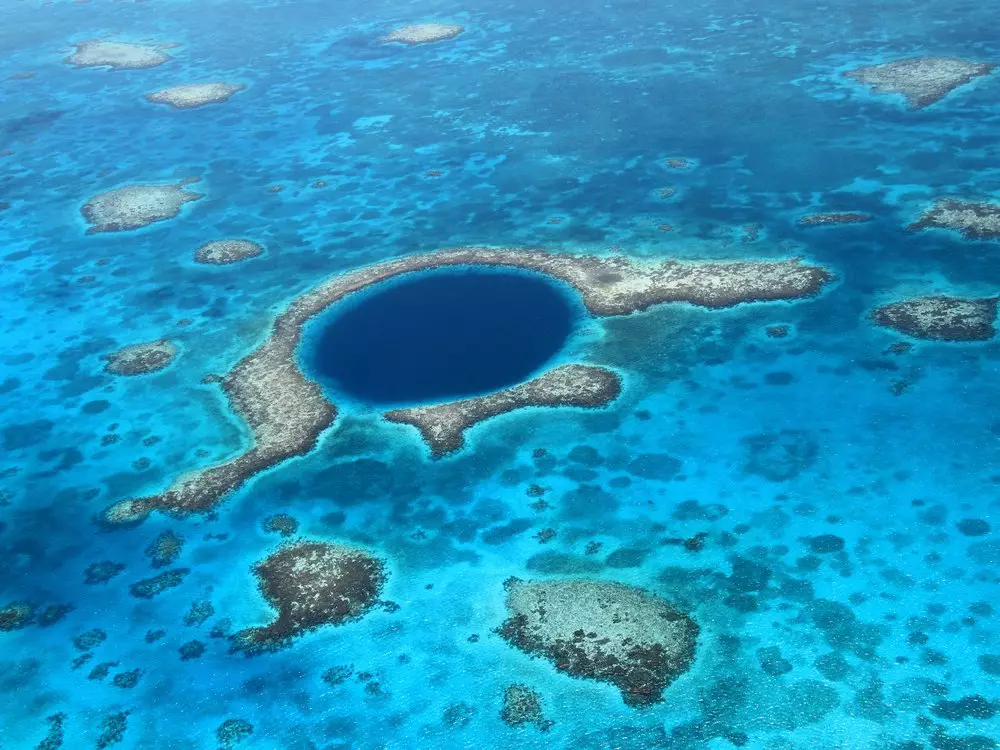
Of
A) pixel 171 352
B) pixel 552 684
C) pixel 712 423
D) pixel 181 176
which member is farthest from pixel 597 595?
pixel 181 176

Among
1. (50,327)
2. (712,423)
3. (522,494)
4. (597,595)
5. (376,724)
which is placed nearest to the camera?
(376,724)

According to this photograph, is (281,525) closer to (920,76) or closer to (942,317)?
(942,317)

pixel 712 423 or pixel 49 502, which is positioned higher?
pixel 712 423

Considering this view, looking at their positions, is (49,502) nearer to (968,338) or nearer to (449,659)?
(449,659)

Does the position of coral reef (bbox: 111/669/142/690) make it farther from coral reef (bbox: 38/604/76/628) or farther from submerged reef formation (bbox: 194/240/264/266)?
submerged reef formation (bbox: 194/240/264/266)

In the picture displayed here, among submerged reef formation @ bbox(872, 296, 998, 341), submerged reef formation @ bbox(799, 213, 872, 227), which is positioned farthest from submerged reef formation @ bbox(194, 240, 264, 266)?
submerged reef formation @ bbox(872, 296, 998, 341)

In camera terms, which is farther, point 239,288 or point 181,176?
point 181,176

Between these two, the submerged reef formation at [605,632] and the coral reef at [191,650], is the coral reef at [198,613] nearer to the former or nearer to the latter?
the coral reef at [191,650]

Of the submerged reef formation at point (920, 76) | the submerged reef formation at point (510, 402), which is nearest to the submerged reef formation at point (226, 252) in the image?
the submerged reef formation at point (510, 402)
